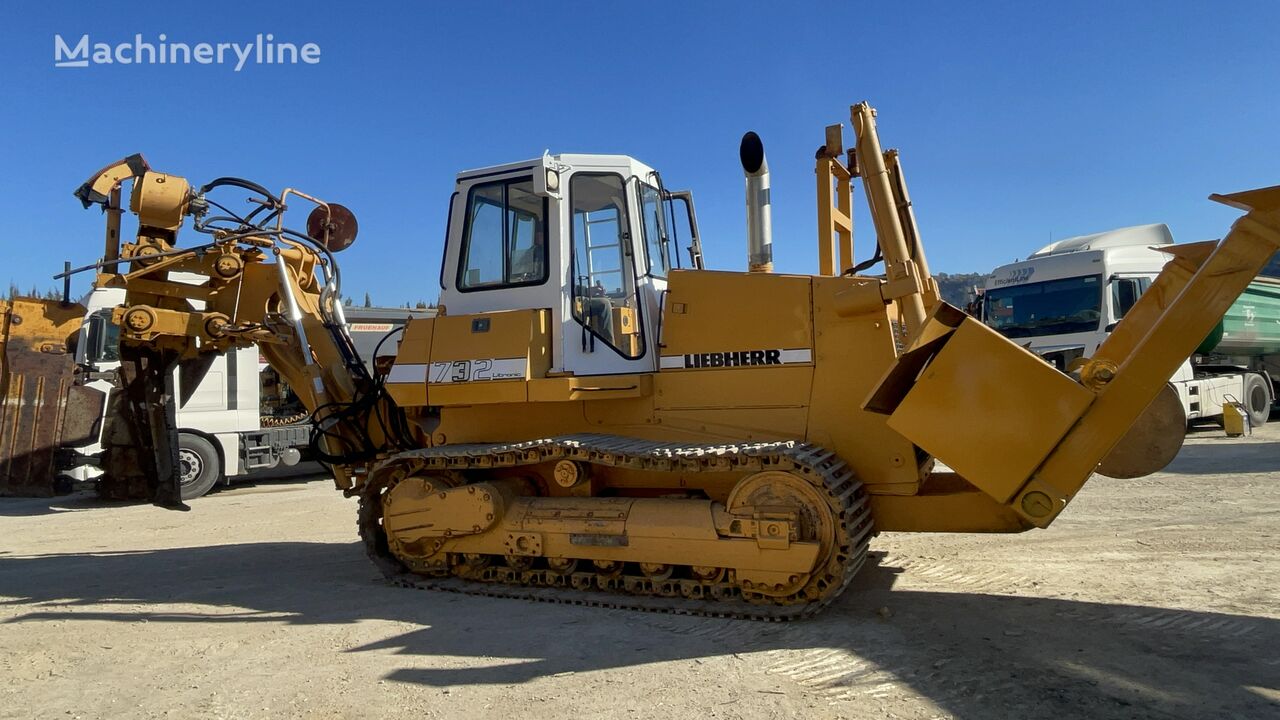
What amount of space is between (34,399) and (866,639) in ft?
25.3

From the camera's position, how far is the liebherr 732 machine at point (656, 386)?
4.78 metres

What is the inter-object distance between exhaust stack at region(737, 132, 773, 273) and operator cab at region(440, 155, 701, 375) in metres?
0.72

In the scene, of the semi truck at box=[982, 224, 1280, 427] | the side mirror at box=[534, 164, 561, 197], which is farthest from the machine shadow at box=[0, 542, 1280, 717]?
the semi truck at box=[982, 224, 1280, 427]

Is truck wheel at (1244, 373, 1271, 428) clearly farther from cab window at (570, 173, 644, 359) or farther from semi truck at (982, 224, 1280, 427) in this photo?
cab window at (570, 173, 644, 359)

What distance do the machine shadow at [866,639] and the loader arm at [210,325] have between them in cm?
120

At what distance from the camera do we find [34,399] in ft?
25.1

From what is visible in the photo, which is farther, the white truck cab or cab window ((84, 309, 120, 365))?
the white truck cab

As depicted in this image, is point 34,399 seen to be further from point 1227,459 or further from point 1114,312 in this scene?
point 1114,312

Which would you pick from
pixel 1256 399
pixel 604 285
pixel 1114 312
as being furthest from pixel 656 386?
pixel 1256 399

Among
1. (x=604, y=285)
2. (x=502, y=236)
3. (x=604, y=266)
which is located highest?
(x=502, y=236)

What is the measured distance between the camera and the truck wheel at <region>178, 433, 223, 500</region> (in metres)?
12.9

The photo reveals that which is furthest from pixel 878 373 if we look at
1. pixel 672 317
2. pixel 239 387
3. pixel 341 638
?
pixel 239 387

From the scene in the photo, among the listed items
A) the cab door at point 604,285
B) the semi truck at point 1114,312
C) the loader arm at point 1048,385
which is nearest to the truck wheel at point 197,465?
the cab door at point 604,285

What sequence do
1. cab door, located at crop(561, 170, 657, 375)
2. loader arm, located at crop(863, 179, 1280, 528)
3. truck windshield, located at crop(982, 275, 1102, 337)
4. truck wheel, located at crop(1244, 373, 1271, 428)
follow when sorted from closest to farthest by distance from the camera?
loader arm, located at crop(863, 179, 1280, 528), cab door, located at crop(561, 170, 657, 375), truck windshield, located at crop(982, 275, 1102, 337), truck wheel, located at crop(1244, 373, 1271, 428)
